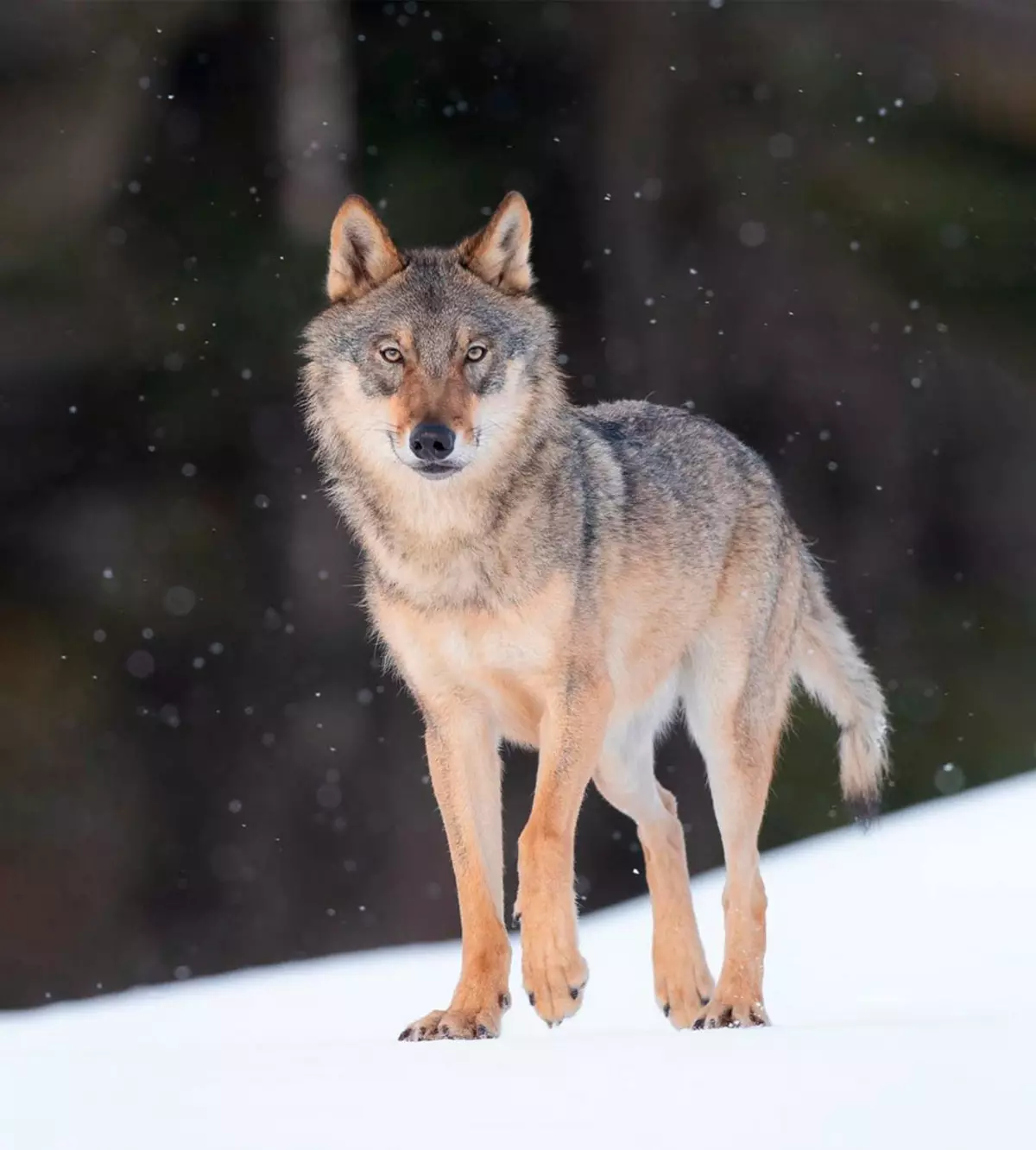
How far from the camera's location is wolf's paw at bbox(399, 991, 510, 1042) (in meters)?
4.71

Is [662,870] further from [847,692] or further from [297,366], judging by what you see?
[297,366]

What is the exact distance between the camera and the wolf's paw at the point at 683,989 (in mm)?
5871

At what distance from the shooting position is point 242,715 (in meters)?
13.1

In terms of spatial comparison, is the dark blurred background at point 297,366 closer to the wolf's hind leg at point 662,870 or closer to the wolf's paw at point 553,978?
the wolf's hind leg at point 662,870

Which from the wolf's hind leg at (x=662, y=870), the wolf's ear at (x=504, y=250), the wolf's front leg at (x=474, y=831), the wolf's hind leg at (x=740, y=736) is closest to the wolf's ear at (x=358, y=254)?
the wolf's ear at (x=504, y=250)

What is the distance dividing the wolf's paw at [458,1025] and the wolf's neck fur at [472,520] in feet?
3.66

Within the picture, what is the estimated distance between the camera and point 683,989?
232 inches

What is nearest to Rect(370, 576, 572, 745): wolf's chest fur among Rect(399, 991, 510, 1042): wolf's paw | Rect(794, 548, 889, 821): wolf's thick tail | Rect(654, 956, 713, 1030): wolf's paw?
Rect(399, 991, 510, 1042): wolf's paw

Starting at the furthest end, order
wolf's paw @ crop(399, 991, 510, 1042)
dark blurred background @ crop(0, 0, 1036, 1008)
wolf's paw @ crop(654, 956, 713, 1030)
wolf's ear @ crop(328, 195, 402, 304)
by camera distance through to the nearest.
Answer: dark blurred background @ crop(0, 0, 1036, 1008) → wolf's paw @ crop(654, 956, 713, 1030) → wolf's ear @ crop(328, 195, 402, 304) → wolf's paw @ crop(399, 991, 510, 1042)

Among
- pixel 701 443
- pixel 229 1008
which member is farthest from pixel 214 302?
pixel 701 443

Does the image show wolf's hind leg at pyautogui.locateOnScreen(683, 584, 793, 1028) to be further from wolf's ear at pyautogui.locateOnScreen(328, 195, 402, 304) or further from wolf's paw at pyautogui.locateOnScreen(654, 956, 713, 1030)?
wolf's ear at pyautogui.locateOnScreen(328, 195, 402, 304)

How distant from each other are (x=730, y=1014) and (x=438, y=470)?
6.02 ft

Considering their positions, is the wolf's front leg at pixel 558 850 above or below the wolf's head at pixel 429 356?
below

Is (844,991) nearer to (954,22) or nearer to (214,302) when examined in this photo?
(214,302)
